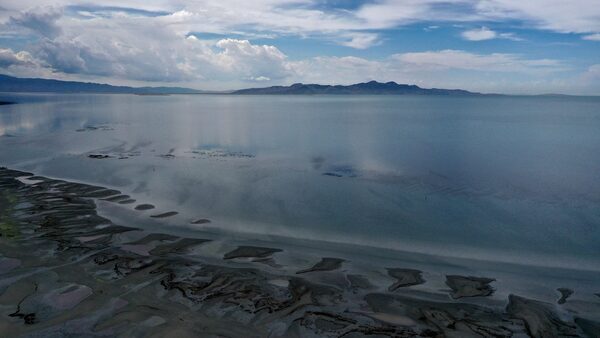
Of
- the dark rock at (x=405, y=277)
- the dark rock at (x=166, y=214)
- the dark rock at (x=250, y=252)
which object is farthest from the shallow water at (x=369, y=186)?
the dark rock at (x=405, y=277)

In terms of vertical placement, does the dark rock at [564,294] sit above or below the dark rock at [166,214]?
above

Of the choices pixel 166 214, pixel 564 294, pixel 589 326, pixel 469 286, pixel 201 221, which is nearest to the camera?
pixel 589 326

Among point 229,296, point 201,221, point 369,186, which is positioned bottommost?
point 229,296

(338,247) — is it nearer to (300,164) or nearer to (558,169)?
(300,164)

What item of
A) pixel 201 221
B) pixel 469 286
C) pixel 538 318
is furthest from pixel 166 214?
pixel 538 318

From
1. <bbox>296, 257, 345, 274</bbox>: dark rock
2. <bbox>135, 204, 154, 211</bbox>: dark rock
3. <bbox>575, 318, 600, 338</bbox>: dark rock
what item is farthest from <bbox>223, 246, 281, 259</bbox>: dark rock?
<bbox>575, 318, 600, 338</bbox>: dark rock

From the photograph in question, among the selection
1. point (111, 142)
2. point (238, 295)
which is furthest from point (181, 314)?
point (111, 142)

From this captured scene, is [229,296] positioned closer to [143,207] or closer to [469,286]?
[469,286]

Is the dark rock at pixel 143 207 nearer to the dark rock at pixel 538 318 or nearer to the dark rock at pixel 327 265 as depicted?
the dark rock at pixel 327 265
